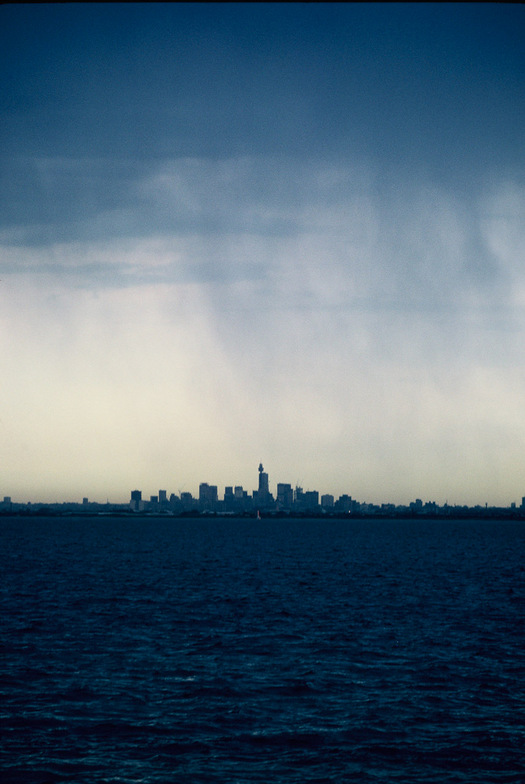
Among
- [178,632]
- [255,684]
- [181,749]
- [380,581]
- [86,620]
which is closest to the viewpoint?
[181,749]

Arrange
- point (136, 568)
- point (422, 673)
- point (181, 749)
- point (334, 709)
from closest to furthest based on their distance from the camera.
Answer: point (181, 749), point (334, 709), point (422, 673), point (136, 568)

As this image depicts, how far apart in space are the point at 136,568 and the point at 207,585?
20556 millimetres

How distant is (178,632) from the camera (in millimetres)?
35781

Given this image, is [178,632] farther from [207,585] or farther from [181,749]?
[207,585]

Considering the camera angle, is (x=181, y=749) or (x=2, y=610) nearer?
(x=181, y=749)

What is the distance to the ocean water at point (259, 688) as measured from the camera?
1836 cm

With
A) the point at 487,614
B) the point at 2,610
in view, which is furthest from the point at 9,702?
the point at 487,614

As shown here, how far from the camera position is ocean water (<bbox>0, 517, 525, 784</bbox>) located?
18.4 meters

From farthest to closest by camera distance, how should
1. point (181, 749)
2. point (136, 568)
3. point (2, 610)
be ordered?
point (136, 568)
point (2, 610)
point (181, 749)

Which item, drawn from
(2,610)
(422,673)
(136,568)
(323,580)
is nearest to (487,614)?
(422,673)

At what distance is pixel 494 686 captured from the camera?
26062mm

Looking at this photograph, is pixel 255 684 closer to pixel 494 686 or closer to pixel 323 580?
pixel 494 686

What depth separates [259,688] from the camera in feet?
83.0

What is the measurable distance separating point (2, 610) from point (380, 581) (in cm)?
3439
